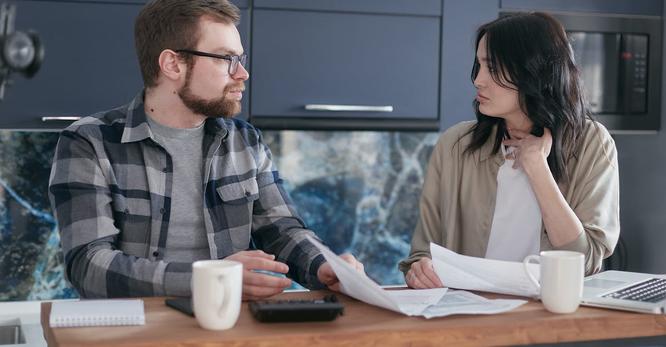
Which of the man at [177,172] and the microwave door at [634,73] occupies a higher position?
the microwave door at [634,73]

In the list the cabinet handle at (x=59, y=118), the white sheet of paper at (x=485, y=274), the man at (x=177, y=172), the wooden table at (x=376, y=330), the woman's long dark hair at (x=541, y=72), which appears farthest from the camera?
the cabinet handle at (x=59, y=118)

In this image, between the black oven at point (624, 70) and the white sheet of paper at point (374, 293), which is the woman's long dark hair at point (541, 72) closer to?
the white sheet of paper at point (374, 293)

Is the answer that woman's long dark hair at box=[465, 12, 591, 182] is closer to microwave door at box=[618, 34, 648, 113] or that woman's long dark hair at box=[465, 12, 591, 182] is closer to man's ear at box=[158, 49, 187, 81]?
man's ear at box=[158, 49, 187, 81]

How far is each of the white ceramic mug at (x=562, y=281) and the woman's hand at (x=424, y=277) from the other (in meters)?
0.28

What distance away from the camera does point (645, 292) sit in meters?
1.80

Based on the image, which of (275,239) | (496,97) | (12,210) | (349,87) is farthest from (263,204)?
(12,210)

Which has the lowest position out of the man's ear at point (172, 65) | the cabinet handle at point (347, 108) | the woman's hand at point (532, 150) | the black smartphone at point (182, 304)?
the black smartphone at point (182, 304)

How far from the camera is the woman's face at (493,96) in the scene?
7.52 ft

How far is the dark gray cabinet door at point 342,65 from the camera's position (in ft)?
9.75

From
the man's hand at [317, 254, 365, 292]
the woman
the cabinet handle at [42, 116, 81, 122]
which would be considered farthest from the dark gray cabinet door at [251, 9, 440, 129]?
the man's hand at [317, 254, 365, 292]

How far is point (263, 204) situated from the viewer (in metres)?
2.29

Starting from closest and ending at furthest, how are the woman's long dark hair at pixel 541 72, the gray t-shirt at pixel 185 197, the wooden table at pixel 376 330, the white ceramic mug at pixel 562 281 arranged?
the wooden table at pixel 376 330 → the white ceramic mug at pixel 562 281 → the gray t-shirt at pixel 185 197 → the woman's long dark hair at pixel 541 72

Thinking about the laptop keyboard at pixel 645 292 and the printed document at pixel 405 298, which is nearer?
the printed document at pixel 405 298

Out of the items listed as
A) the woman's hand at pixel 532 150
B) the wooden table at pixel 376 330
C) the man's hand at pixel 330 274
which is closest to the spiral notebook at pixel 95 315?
the wooden table at pixel 376 330
